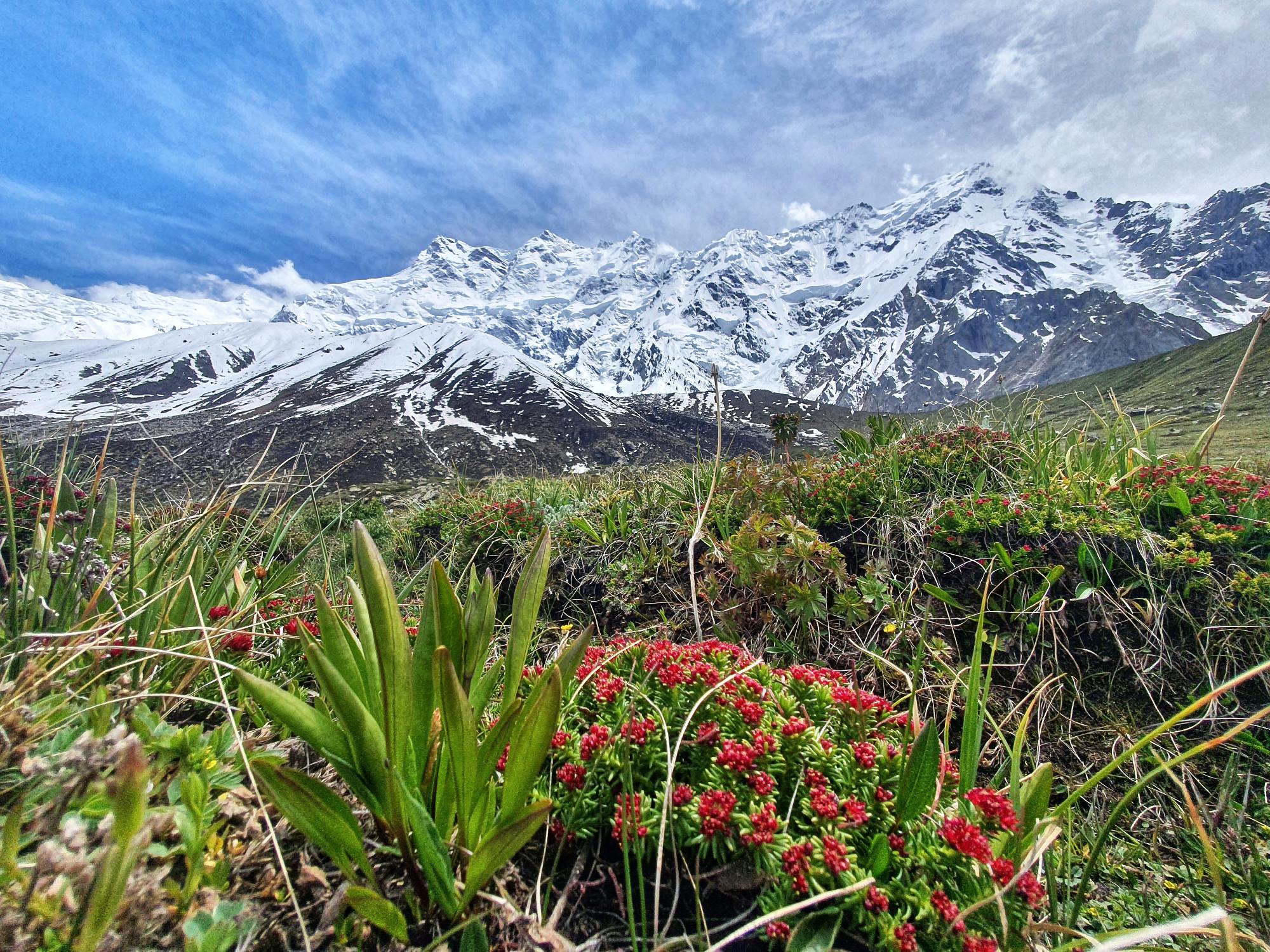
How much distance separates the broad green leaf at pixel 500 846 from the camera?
41.9 inches

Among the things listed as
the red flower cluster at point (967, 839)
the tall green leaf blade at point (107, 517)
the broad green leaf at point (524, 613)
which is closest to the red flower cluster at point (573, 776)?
the broad green leaf at point (524, 613)

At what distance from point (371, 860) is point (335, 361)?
144868mm

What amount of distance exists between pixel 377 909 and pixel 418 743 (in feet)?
1.34

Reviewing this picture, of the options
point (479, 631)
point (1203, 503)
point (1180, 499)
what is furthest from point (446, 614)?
point (1203, 503)

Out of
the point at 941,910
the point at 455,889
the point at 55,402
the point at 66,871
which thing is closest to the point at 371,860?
the point at 455,889

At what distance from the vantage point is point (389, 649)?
1.29m

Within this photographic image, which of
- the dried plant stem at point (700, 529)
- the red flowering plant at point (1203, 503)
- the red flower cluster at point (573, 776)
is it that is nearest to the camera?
the red flower cluster at point (573, 776)

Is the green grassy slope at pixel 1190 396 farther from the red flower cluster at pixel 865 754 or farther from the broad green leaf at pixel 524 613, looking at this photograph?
the broad green leaf at pixel 524 613

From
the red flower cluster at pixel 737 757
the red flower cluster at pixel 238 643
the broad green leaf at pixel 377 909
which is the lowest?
the red flower cluster at pixel 238 643

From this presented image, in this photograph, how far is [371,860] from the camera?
54.1 inches

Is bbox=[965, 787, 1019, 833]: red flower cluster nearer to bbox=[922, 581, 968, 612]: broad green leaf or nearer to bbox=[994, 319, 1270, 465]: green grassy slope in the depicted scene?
bbox=[922, 581, 968, 612]: broad green leaf

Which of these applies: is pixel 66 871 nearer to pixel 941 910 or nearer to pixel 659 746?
pixel 659 746

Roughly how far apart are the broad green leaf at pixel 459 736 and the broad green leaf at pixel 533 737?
93mm

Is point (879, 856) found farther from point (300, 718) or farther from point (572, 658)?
point (300, 718)
